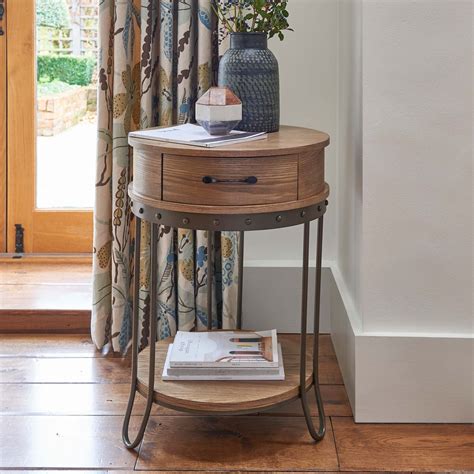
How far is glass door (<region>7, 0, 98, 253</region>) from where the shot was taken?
11.1ft

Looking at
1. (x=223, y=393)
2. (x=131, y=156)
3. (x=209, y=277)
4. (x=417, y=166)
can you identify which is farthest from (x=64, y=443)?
A: (x=417, y=166)

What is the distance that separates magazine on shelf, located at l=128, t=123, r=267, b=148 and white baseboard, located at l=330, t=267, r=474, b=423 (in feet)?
1.97

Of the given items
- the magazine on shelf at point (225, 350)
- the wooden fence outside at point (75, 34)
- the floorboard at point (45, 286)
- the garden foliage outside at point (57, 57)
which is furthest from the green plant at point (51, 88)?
the magazine on shelf at point (225, 350)

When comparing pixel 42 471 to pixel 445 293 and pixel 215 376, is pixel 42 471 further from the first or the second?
pixel 445 293

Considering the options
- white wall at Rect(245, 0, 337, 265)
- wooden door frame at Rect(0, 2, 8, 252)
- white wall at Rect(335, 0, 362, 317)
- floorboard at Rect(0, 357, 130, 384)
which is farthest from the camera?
wooden door frame at Rect(0, 2, 8, 252)

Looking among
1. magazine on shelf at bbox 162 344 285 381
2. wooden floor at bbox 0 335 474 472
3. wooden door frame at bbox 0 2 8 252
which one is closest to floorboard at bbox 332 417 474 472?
wooden floor at bbox 0 335 474 472

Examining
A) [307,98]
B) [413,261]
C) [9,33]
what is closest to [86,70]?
[9,33]

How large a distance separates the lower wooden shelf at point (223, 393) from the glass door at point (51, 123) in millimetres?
1512

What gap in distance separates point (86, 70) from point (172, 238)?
1239mm

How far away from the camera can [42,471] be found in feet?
6.08

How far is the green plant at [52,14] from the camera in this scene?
133 inches

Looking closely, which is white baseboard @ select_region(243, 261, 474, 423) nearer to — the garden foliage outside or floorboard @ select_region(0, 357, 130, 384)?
floorboard @ select_region(0, 357, 130, 384)

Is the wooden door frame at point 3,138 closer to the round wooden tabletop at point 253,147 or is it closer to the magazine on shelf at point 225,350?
the magazine on shelf at point 225,350

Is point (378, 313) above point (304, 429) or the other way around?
above
